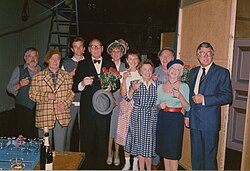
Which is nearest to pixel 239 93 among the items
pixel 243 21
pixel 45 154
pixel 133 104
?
pixel 243 21

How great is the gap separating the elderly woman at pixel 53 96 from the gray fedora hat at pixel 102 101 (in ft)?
0.86

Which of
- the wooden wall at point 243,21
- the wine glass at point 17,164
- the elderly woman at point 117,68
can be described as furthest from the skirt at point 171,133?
the wooden wall at point 243,21

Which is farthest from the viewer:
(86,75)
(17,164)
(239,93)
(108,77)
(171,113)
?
(239,93)

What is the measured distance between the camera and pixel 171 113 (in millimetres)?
2922

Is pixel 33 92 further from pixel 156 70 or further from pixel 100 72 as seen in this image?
pixel 156 70

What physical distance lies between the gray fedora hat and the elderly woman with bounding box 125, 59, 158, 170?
0.28 metres

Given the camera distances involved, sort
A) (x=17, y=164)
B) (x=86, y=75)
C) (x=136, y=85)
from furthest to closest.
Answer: (x=86, y=75)
(x=136, y=85)
(x=17, y=164)

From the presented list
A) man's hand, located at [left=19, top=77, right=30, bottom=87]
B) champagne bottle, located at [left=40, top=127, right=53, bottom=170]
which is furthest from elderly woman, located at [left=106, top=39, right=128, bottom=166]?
champagne bottle, located at [left=40, top=127, right=53, bottom=170]

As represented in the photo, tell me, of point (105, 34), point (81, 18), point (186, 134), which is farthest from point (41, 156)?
point (81, 18)

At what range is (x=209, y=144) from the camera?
2893 millimetres

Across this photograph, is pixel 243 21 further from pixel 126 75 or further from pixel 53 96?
pixel 53 96

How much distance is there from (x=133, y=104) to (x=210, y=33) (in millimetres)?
1167

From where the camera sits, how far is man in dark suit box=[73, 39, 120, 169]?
10.8 ft

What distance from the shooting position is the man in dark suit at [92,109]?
330 centimetres
